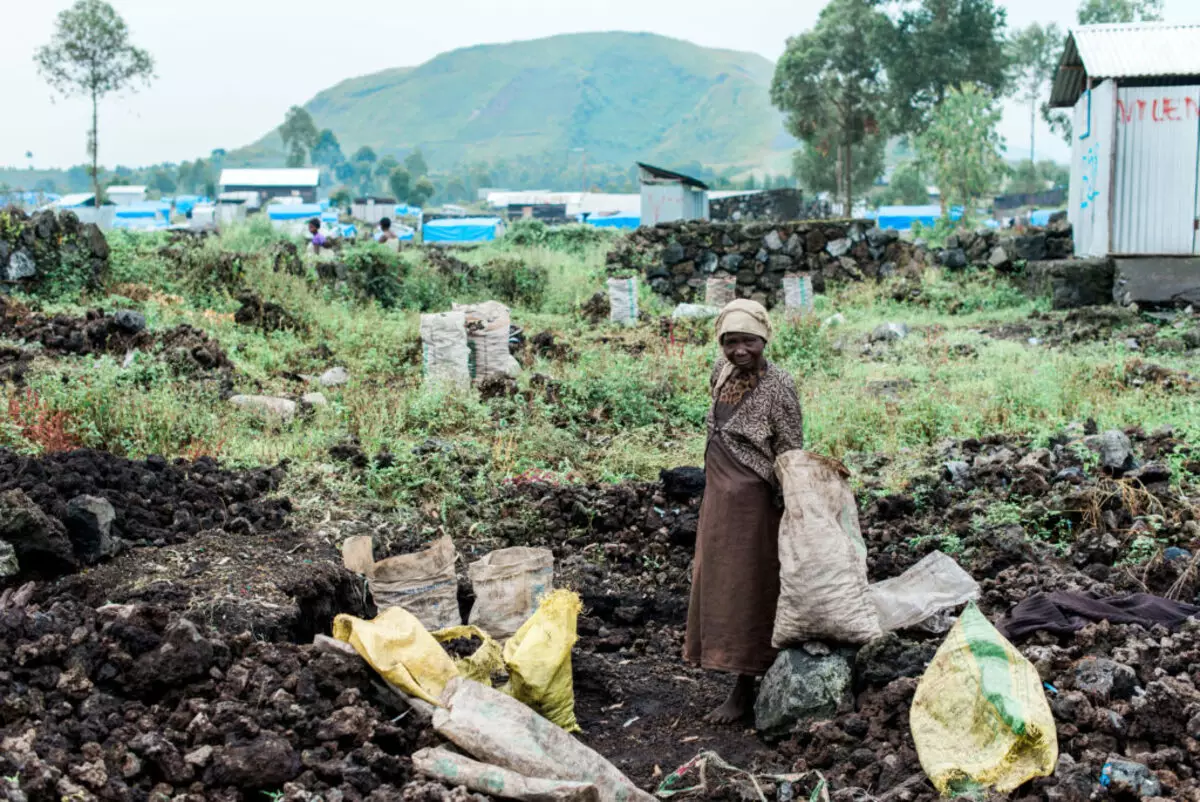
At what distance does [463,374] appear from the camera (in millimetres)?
9672

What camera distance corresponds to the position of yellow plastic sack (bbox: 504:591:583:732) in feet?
13.1

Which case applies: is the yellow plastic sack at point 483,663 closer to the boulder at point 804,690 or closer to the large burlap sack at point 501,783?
the large burlap sack at point 501,783

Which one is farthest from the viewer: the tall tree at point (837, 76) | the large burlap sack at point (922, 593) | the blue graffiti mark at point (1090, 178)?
the tall tree at point (837, 76)

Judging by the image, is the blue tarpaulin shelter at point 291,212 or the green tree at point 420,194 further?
the green tree at point 420,194

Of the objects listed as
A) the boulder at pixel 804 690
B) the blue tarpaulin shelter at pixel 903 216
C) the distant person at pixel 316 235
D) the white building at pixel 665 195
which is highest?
the blue tarpaulin shelter at pixel 903 216

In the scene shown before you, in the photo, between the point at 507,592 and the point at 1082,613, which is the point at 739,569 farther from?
the point at 1082,613

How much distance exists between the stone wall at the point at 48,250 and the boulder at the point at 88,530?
27.9ft

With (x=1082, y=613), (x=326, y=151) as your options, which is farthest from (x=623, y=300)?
(x=326, y=151)

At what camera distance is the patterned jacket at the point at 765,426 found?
414cm

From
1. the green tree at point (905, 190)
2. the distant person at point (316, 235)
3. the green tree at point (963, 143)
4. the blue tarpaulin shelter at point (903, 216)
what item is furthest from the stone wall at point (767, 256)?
the green tree at point (905, 190)

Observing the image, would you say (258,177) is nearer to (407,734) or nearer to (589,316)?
(589,316)

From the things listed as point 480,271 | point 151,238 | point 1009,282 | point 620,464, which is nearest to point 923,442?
point 620,464

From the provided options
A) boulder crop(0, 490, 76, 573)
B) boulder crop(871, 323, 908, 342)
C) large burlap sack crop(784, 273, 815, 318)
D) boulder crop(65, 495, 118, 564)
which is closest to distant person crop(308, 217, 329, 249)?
large burlap sack crop(784, 273, 815, 318)

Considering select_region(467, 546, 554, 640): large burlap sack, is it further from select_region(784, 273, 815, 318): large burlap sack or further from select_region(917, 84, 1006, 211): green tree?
select_region(917, 84, 1006, 211): green tree
